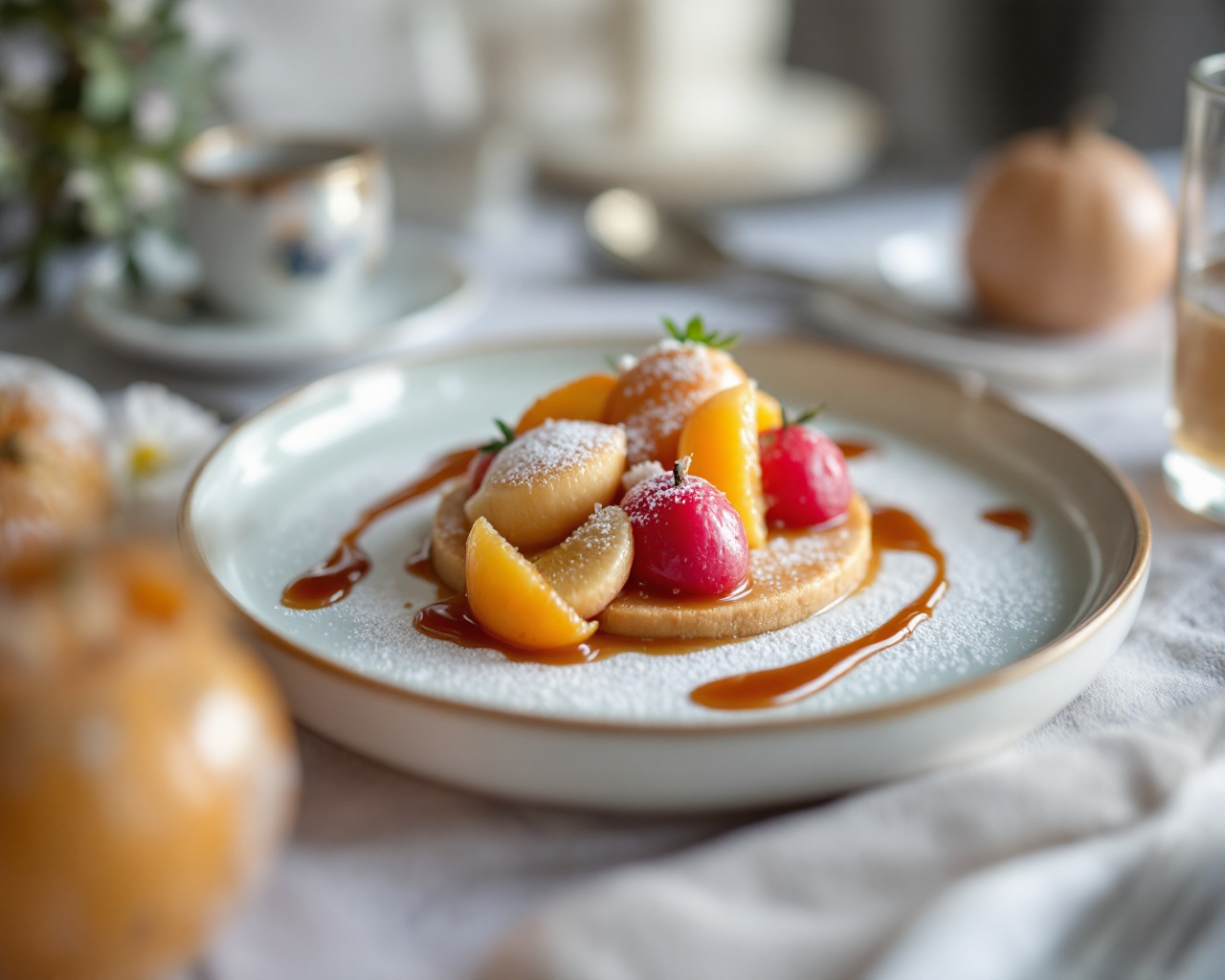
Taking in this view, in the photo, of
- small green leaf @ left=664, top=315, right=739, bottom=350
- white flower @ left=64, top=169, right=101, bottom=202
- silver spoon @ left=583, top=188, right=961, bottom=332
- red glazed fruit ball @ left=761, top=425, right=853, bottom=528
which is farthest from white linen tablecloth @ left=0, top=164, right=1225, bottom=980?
white flower @ left=64, top=169, right=101, bottom=202

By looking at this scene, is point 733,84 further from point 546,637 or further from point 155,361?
point 546,637

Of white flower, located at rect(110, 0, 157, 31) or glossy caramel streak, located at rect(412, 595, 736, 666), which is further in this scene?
white flower, located at rect(110, 0, 157, 31)

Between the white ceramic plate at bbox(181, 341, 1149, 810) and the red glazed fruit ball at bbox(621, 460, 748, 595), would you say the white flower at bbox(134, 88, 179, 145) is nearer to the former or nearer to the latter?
the white ceramic plate at bbox(181, 341, 1149, 810)

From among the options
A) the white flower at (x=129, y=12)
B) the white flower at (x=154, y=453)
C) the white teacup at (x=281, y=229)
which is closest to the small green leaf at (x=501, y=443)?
the white flower at (x=154, y=453)

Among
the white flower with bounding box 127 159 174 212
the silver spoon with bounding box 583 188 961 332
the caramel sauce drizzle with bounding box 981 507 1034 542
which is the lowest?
the caramel sauce drizzle with bounding box 981 507 1034 542

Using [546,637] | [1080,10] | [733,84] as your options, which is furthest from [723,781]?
[1080,10]

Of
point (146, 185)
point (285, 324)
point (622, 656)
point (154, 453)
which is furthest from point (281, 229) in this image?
point (622, 656)

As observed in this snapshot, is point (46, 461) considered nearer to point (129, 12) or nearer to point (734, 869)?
point (734, 869)
